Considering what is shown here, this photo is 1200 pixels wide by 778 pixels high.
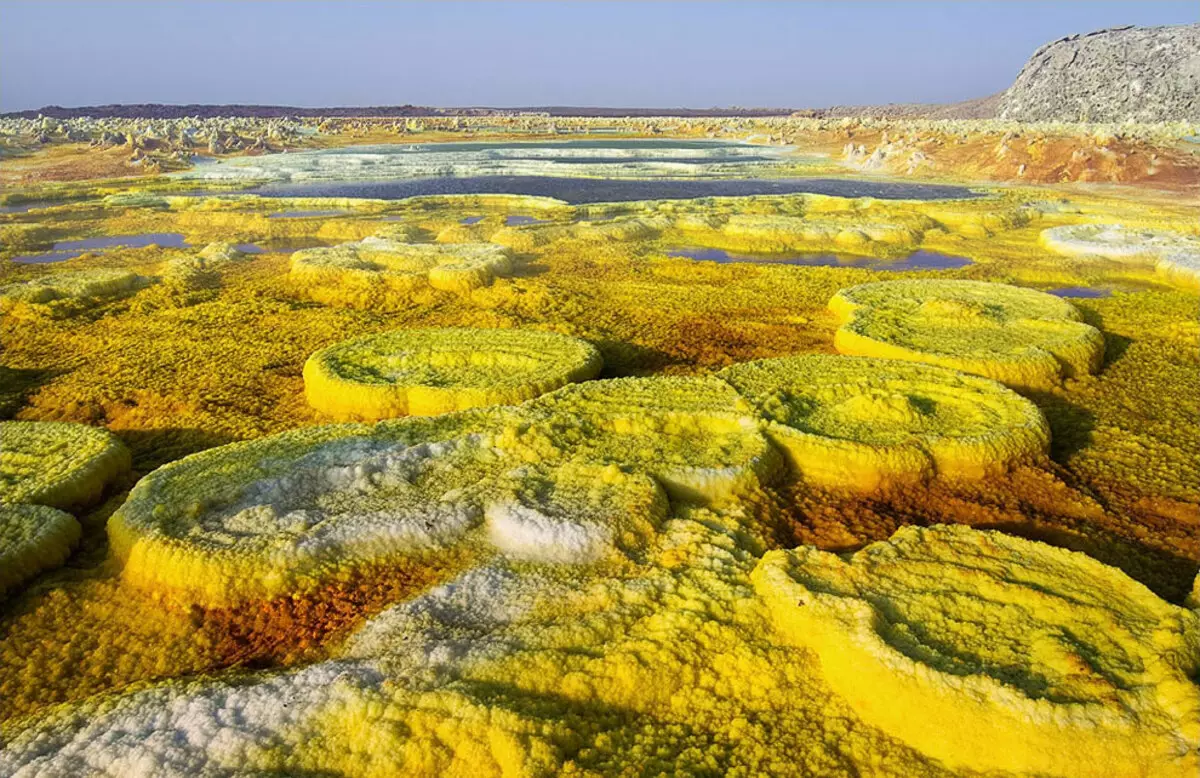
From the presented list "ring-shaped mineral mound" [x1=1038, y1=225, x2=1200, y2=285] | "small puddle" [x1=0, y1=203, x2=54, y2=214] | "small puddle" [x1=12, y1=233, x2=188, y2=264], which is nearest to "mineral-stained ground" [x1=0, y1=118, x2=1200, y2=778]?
"ring-shaped mineral mound" [x1=1038, y1=225, x2=1200, y2=285]

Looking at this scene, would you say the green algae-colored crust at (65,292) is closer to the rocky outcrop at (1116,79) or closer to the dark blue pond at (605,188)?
the dark blue pond at (605,188)

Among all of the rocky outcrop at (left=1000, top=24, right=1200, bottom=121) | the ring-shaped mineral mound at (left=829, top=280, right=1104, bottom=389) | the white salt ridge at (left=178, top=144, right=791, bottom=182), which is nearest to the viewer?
the ring-shaped mineral mound at (left=829, top=280, right=1104, bottom=389)

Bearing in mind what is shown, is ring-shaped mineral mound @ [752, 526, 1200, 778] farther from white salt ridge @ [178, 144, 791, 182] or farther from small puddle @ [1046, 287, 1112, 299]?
white salt ridge @ [178, 144, 791, 182]

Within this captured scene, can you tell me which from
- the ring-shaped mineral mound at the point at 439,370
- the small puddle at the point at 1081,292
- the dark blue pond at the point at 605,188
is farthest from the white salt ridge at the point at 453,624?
the dark blue pond at the point at 605,188

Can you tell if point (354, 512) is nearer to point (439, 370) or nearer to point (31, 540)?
point (31, 540)

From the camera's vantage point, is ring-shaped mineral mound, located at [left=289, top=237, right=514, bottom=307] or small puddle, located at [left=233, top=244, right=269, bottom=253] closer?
ring-shaped mineral mound, located at [left=289, top=237, right=514, bottom=307]

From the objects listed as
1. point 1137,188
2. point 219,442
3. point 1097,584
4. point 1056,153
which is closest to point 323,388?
point 219,442

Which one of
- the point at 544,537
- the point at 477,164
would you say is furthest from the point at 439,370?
the point at 477,164
